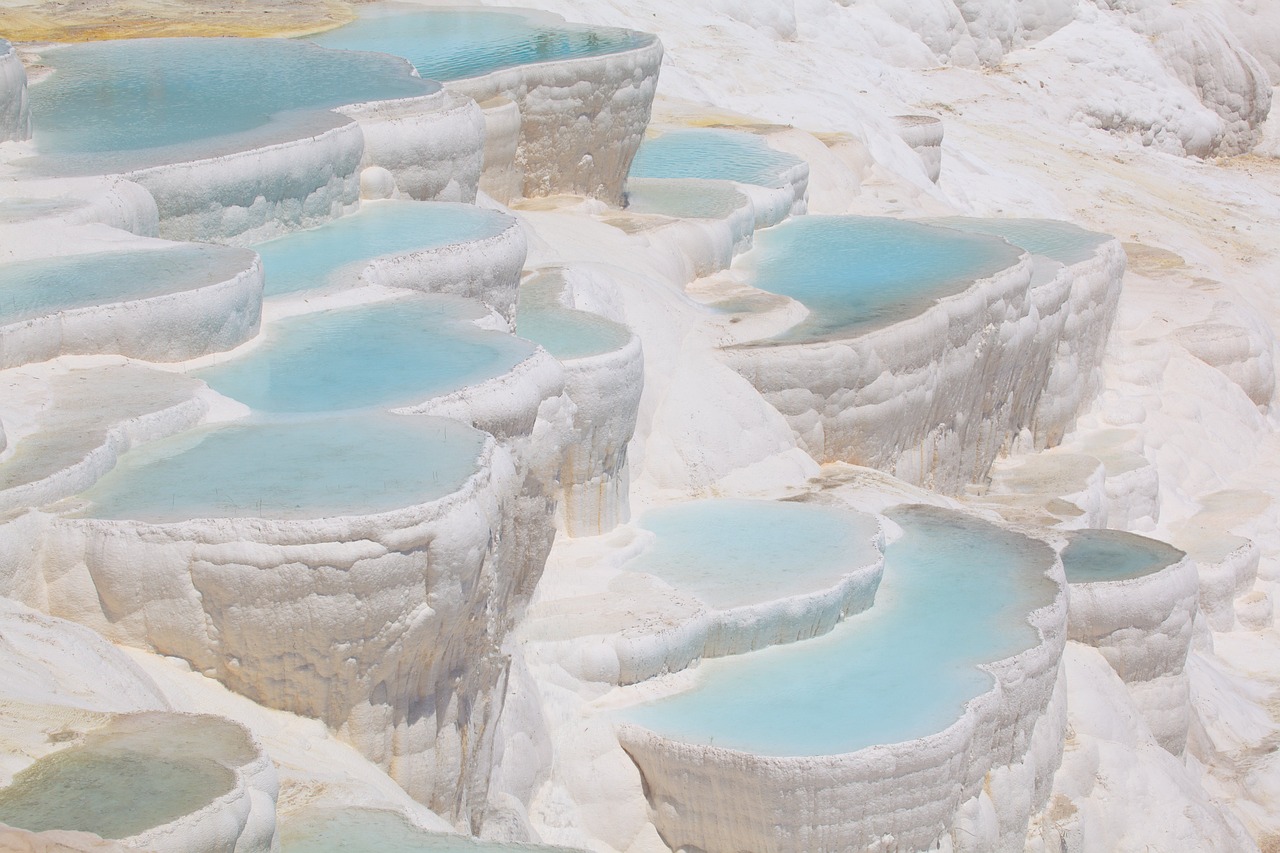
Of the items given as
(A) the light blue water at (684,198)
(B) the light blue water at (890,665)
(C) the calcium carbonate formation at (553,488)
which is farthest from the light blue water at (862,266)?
(B) the light blue water at (890,665)

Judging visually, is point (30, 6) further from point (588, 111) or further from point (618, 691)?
point (618, 691)

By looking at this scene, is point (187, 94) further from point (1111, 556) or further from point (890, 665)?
point (1111, 556)

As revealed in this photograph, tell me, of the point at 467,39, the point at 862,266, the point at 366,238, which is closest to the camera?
the point at 366,238

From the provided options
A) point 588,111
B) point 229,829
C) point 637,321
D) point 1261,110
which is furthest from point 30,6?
point 1261,110

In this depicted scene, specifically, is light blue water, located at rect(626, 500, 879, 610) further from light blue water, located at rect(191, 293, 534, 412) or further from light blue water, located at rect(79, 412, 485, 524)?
light blue water, located at rect(79, 412, 485, 524)

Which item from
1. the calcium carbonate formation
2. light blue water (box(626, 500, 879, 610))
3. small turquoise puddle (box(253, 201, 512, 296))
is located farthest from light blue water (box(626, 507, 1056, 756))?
small turquoise puddle (box(253, 201, 512, 296))

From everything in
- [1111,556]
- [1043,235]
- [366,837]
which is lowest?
[1111,556]

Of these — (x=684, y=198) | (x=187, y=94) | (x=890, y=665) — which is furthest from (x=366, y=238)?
(x=684, y=198)
